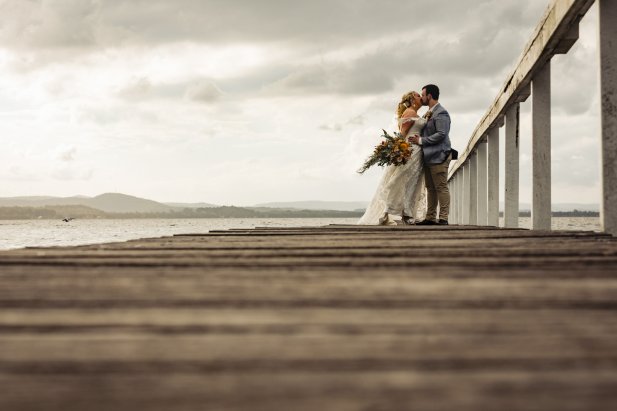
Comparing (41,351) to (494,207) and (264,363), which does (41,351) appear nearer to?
(264,363)

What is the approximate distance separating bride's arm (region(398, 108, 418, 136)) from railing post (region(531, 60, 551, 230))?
3.93 meters

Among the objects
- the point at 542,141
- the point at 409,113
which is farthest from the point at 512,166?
the point at 409,113

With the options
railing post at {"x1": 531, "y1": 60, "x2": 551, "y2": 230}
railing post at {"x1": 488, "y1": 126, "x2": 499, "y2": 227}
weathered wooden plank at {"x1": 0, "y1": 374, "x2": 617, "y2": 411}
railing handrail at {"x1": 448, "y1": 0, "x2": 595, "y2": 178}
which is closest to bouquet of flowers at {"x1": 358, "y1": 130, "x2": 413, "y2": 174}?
railing post at {"x1": 488, "y1": 126, "x2": 499, "y2": 227}

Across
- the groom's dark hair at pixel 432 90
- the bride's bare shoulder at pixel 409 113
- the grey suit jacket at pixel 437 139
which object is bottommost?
the grey suit jacket at pixel 437 139

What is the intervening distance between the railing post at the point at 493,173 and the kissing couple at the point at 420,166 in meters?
0.81

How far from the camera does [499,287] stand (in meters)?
1.59

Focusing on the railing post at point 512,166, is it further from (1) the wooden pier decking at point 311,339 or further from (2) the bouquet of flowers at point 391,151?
(1) the wooden pier decking at point 311,339

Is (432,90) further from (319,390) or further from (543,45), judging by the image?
(319,390)

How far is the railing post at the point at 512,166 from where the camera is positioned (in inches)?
246

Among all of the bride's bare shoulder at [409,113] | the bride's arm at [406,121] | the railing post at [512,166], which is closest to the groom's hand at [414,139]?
the bride's arm at [406,121]

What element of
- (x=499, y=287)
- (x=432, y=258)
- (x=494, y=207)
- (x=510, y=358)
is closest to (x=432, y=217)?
(x=494, y=207)

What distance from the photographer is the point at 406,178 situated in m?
9.00

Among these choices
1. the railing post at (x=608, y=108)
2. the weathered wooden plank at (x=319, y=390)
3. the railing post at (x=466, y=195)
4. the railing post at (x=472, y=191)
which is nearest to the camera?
the weathered wooden plank at (x=319, y=390)

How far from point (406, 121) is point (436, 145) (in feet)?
1.95
